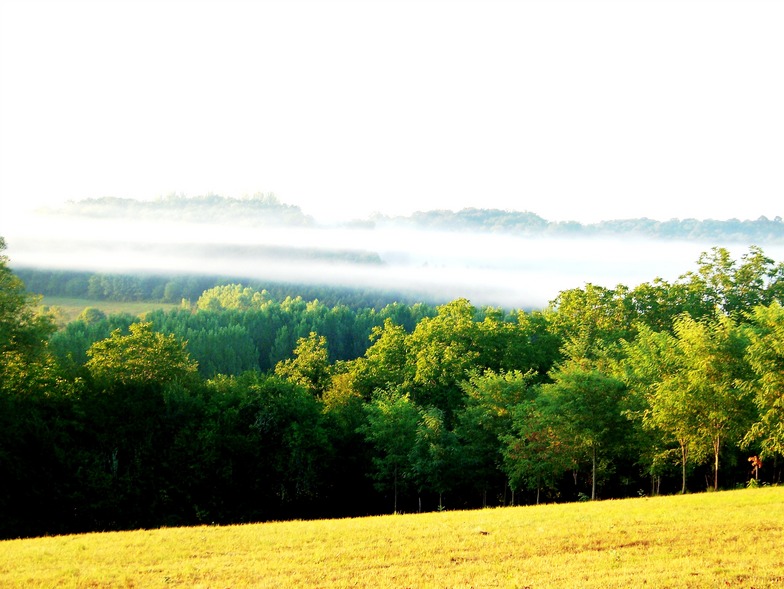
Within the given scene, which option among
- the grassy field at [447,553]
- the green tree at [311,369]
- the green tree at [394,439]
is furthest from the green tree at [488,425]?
the green tree at [311,369]

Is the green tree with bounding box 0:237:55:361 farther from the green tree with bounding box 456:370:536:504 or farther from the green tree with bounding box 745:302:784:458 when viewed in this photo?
the green tree with bounding box 745:302:784:458

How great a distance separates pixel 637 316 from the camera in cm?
7675

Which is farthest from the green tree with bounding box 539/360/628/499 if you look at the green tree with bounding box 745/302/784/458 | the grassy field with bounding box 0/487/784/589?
the grassy field with bounding box 0/487/784/589

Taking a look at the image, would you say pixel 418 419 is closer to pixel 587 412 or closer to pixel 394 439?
pixel 394 439

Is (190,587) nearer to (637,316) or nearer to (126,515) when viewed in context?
(126,515)

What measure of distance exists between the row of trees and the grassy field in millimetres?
16881

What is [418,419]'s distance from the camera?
62719 millimetres

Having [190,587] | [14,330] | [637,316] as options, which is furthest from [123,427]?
[637,316]

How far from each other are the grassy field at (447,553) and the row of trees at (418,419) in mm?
16881

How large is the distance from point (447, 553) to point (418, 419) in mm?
36542

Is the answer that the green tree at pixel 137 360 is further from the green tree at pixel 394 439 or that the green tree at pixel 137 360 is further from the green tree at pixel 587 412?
the green tree at pixel 587 412

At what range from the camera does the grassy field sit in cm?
2228

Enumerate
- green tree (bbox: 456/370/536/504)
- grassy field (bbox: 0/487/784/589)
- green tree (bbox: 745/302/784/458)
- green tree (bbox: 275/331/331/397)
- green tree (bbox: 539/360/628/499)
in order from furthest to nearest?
green tree (bbox: 275/331/331/397) < green tree (bbox: 456/370/536/504) < green tree (bbox: 539/360/628/499) < green tree (bbox: 745/302/784/458) < grassy field (bbox: 0/487/784/589)

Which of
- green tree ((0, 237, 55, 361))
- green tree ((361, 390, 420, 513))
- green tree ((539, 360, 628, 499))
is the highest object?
green tree ((0, 237, 55, 361))
